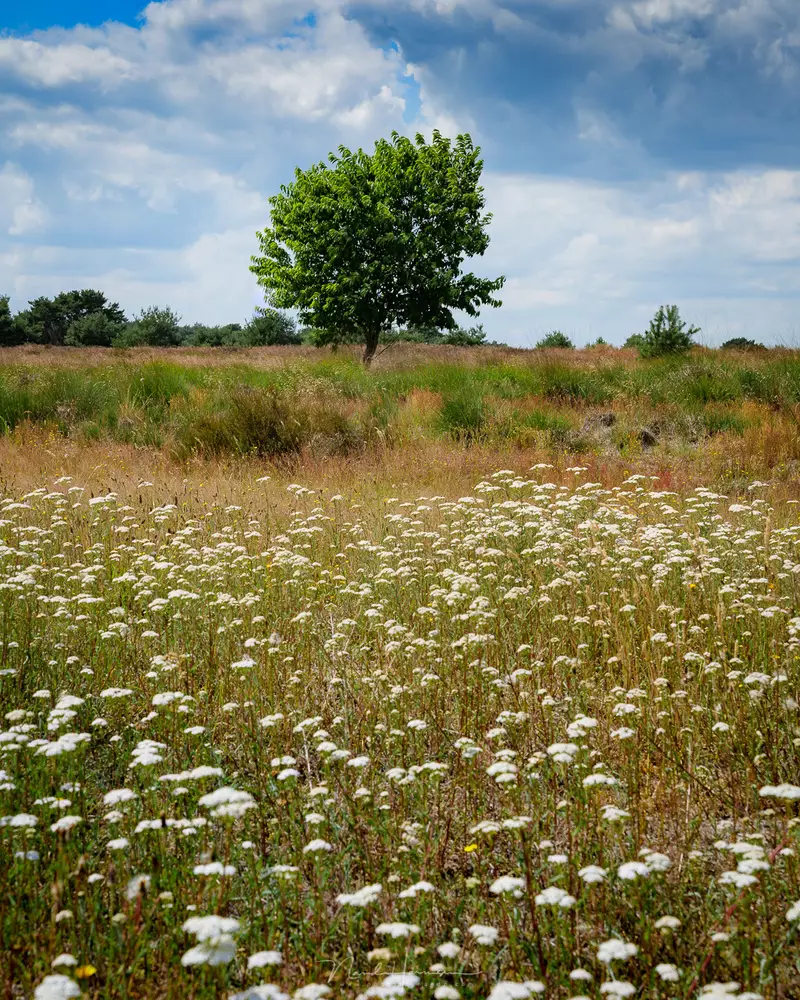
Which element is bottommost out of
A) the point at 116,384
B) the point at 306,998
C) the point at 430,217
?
the point at 306,998

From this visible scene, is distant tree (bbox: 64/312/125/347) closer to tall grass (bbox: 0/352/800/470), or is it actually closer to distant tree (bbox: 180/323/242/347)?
distant tree (bbox: 180/323/242/347)

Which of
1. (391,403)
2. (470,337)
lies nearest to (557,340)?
(470,337)

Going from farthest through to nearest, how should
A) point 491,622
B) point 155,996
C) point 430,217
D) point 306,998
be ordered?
point 430,217 → point 491,622 → point 155,996 → point 306,998

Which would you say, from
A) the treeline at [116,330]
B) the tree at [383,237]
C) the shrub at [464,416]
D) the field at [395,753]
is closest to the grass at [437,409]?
the shrub at [464,416]

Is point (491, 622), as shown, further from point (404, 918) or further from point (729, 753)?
point (404, 918)

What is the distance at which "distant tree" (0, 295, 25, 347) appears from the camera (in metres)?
52.6

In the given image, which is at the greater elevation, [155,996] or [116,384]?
[116,384]

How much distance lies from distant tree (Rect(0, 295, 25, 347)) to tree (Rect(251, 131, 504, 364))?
1175 inches

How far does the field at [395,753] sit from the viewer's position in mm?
2275

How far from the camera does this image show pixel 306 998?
1748 mm

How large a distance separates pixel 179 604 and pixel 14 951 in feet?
8.87

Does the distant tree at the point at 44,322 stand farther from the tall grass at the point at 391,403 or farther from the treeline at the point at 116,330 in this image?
the tall grass at the point at 391,403

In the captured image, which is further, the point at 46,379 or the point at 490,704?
the point at 46,379

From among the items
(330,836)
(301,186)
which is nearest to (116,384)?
(330,836)
